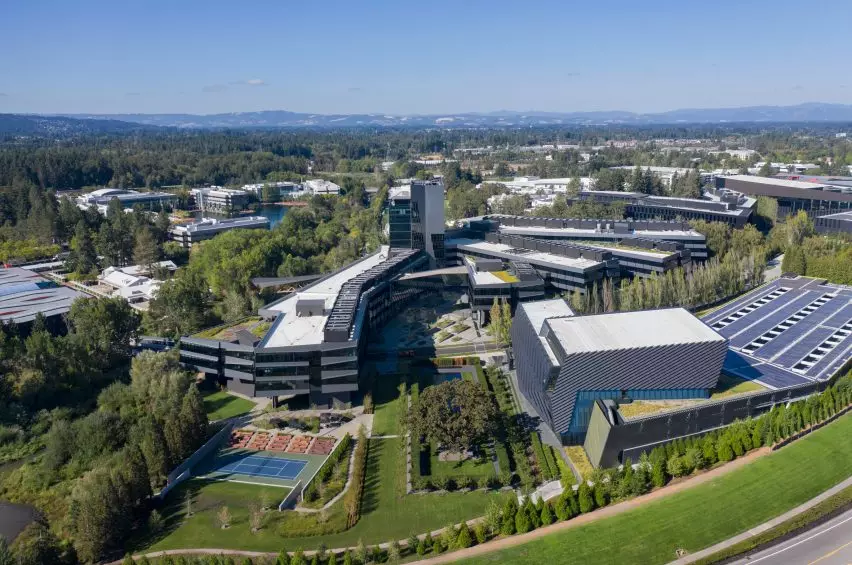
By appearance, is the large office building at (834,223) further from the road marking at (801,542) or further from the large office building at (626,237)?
the road marking at (801,542)

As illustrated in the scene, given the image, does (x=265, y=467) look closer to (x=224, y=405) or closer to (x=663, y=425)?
(x=224, y=405)

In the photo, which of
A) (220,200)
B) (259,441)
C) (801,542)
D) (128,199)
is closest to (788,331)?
(801,542)

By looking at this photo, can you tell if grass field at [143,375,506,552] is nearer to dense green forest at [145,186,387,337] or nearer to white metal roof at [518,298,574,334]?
white metal roof at [518,298,574,334]

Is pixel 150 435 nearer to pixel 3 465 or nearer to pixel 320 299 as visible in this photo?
pixel 3 465

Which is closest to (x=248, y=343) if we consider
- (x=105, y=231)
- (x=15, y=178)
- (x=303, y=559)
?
(x=303, y=559)

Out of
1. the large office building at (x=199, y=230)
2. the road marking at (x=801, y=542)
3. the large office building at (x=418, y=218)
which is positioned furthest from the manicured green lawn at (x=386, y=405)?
the large office building at (x=199, y=230)

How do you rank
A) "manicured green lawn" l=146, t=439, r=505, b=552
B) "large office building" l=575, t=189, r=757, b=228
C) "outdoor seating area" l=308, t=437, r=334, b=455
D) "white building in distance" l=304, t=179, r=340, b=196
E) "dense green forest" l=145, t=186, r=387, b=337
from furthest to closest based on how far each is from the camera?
"white building in distance" l=304, t=179, r=340, b=196
"large office building" l=575, t=189, r=757, b=228
"dense green forest" l=145, t=186, r=387, b=337
"outdoor seating area" l=308, t=437, r=334, b=455
"manicured green lawn" l=146, t=439, r=505, b=552

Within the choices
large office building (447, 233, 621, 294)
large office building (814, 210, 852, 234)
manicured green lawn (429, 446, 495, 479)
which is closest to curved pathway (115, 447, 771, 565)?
manicured green lawn (429, 446, 495, 479)
